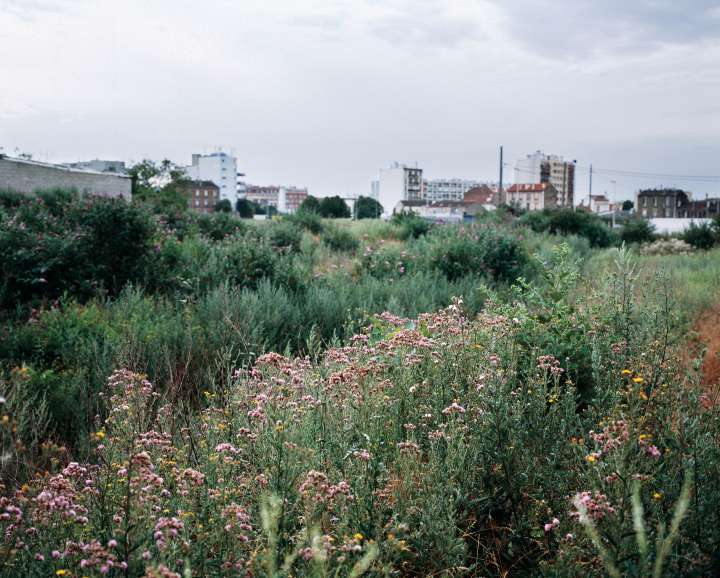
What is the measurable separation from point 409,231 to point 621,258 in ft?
58.9

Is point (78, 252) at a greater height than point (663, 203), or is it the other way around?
point (663, 203)

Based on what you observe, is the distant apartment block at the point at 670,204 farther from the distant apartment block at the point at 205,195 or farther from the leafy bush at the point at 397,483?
the leafy bush at the point at 397,483

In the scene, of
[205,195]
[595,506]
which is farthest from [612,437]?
[205,195]

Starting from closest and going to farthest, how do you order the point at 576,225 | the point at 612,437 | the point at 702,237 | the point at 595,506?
the point at 595,506, the point at 612,437, the point at 702,237, the point at 576,225

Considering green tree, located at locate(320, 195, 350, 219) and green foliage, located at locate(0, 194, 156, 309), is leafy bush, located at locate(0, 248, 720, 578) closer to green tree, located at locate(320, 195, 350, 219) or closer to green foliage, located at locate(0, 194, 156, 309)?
green foliage, located at locate(0, 194, 156, 309)

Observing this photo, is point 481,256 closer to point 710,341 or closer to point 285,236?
point 285,236

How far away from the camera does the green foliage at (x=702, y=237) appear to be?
2517 cm

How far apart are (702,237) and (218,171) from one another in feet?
369

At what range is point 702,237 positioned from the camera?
25.5 meters

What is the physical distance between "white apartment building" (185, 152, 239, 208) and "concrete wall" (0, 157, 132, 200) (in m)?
93.4

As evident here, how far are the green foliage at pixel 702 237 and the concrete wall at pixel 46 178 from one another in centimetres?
2131

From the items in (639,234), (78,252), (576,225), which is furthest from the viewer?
(639,234)

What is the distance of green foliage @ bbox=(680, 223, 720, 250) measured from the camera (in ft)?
82.6

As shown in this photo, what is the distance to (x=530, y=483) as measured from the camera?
325 centimetres
